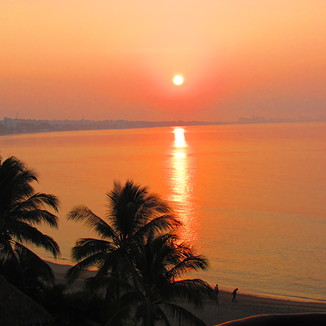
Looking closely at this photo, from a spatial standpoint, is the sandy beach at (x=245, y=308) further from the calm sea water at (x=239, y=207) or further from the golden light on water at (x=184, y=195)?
the golden light on water at (x=184, y=195)

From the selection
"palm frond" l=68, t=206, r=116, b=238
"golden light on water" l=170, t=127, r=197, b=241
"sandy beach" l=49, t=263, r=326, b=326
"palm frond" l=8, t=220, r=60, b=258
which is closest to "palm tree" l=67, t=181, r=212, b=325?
"palm frond" l=68, t=206, r=116, b=238

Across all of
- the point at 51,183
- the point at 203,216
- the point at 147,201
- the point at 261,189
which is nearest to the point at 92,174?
the point at 51,183

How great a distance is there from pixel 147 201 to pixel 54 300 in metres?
3.60

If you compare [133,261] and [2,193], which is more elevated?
[2,193]

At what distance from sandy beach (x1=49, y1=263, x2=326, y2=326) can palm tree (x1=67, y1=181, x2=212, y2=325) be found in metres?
7.10

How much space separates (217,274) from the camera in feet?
91.1

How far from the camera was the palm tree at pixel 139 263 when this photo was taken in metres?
11.2

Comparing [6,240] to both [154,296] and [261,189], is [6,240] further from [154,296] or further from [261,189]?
[261,189]

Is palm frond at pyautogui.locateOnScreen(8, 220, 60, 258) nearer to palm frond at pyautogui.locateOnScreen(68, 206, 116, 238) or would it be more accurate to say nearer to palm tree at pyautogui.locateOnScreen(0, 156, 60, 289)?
palm tree at pyautogui.locateOnScreen(0, 156, 60, 289)

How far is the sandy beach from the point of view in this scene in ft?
62.8

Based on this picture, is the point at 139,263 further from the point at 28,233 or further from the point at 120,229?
the point at 28,233

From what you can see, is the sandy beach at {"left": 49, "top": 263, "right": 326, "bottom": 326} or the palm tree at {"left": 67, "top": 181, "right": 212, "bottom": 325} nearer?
the palm tree at {"left": 67, "top": 181, "right": 212, "bottom": 325}

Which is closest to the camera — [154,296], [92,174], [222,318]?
[154,296]

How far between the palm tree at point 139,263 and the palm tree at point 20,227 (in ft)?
3.89
